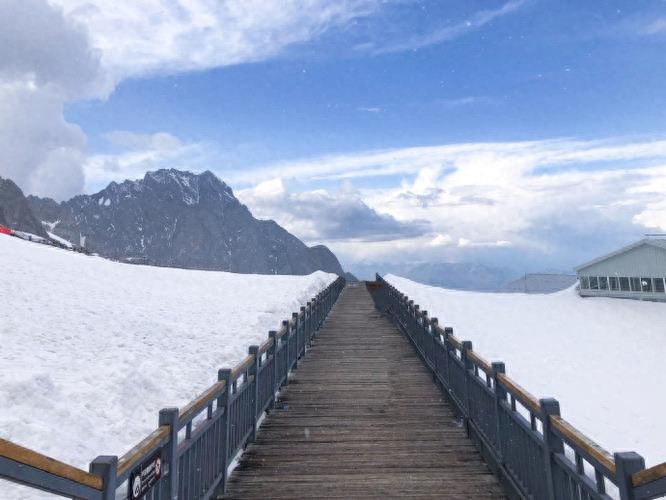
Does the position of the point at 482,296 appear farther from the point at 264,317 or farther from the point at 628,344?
the point at 264,317

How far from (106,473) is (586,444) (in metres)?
3.94

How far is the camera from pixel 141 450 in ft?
11.6

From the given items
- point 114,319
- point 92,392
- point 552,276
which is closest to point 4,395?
point 92,392

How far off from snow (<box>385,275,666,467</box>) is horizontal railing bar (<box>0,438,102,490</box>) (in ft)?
46.7

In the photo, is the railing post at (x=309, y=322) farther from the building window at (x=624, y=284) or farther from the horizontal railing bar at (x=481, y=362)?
the building window at (x=624, y=284)

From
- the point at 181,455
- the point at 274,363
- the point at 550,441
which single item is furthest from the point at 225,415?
the point at 550,441

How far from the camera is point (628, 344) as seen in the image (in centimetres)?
2642

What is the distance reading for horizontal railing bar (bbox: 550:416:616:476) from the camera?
11.2ft

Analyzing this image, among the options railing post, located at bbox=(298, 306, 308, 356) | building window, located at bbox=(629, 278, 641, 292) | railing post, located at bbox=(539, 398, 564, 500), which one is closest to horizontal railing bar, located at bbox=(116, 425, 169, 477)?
railing post, located at bbox=(539, 398, 564, 500)

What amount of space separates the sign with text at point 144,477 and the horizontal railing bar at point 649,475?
380 cm

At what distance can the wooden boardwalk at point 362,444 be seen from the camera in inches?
234

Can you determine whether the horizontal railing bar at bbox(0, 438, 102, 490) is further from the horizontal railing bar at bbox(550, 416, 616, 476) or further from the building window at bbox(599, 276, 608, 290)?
the building window at bbox(599, 276, 608, 290)

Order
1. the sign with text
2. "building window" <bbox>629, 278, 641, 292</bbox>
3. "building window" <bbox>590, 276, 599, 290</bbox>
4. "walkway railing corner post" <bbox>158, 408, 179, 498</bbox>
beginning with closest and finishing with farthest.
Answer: the sign with text, "walkway railing corner post" <bbox>158, 408, 179, 498</bbox>, "building window" <bbox>629, 278, 641, 292</bbox>, "building window" <bbox>590, 276, 599, 290</bbox>

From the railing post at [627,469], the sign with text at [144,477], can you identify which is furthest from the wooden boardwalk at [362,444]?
the railing post at [627,469]
